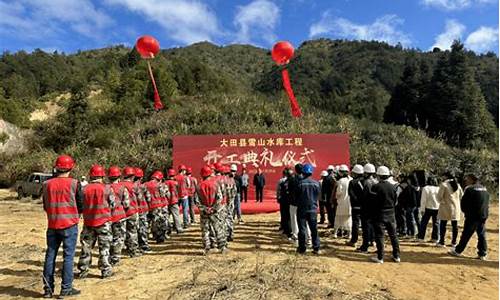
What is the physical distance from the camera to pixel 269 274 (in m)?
6.73

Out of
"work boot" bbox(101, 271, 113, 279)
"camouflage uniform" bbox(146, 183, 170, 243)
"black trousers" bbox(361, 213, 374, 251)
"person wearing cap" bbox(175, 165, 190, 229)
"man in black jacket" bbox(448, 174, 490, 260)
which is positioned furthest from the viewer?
"person wearing cap" bbox(175, 165, 190, 229)

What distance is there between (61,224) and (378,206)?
17.6 ft

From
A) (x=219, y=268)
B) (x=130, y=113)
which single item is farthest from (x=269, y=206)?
(x=130, y=113)

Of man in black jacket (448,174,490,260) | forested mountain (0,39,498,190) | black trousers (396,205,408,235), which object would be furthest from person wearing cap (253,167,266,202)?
man in black jacket (448,174,490,260)

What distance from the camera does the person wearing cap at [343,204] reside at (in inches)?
390

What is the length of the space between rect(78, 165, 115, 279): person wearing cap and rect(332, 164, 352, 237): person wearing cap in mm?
5382

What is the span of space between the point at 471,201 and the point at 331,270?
9.90ft

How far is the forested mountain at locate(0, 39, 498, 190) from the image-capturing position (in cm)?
2420

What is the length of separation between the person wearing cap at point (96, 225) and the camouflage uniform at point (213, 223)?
80.3 inches

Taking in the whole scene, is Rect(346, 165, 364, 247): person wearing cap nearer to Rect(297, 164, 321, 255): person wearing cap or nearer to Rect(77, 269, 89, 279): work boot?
Rect(297, 164, 321, 255): person wearing cap

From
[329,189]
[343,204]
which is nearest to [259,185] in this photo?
[329,189]

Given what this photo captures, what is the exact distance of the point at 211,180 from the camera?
8.53 meters

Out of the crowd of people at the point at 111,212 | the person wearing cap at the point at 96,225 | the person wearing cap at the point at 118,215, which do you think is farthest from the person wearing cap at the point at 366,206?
the person wearing cap at the point at 96,225

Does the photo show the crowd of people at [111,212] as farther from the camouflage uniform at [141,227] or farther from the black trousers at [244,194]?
the black trousers at [244,194]
